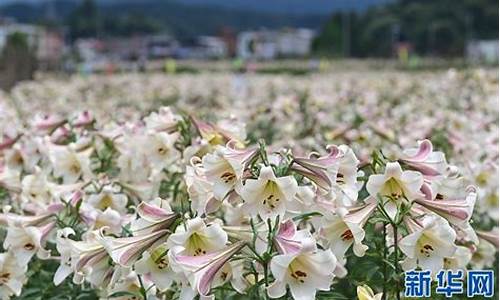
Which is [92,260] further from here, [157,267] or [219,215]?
[219,215]

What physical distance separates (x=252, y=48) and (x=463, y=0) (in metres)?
36.7

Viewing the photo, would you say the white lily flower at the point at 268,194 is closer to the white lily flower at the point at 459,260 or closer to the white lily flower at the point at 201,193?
the white lily flower at the point at 201,193

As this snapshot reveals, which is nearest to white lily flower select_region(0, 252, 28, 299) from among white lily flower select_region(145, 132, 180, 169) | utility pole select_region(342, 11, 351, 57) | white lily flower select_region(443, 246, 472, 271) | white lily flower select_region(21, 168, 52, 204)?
white lily flower select_region(21, 168, 52, 204)

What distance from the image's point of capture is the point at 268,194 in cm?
197

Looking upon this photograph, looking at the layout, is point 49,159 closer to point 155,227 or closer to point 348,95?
point 155,227

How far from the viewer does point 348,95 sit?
319 inches

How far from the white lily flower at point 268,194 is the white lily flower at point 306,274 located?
6.1 inches

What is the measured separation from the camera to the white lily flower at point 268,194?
195cm

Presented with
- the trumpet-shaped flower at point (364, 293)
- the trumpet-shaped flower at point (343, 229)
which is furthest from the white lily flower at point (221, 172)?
the trumpet-shaped flower at point (364, 293)

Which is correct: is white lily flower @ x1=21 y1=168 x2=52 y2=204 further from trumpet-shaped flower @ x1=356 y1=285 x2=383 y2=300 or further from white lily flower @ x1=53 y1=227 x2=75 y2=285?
trumpet-shaped flower @ x1=356 y1=285 x2=383 y2=300

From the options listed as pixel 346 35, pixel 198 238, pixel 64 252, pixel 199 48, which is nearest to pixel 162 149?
pixel 64 252

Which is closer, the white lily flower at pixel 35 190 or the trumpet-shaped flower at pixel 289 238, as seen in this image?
the trumpet-shaped flower at pixel 289 238

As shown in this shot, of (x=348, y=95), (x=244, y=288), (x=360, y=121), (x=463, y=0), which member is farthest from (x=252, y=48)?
(x=463, y=0)

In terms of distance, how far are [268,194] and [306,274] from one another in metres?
0.20
